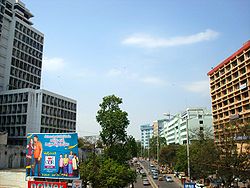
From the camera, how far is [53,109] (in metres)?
82.8

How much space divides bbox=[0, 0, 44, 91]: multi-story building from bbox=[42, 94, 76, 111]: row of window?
12814 millimetres

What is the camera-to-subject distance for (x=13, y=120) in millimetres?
78438

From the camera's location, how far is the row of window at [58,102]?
261 ft

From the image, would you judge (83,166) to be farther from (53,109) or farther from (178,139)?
(178,139)

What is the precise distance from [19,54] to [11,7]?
14909 mm

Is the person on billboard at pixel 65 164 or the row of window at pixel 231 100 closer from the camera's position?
the person on billboard at pixel 65 164

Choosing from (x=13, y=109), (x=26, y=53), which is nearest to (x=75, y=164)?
(x=13, y=109)

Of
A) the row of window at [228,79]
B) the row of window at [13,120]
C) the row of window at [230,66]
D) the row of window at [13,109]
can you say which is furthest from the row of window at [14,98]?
the row of window at [230,66]

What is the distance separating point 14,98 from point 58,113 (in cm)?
1392

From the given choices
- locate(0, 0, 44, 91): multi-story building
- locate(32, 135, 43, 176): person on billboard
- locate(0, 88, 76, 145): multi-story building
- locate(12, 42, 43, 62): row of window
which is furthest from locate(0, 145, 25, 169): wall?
locate(12, 42, 43, 62): row of window

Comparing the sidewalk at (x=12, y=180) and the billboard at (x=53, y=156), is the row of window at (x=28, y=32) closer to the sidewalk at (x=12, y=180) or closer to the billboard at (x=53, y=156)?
the sidewalk at (x=12, y=180)

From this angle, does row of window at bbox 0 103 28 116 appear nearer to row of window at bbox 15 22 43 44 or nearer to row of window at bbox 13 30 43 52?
row of window at bbox 13 30 43 52

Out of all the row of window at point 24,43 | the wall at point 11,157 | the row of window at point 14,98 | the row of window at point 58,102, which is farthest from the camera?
the row of window at point 24,43

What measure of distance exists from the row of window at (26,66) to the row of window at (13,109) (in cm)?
1389
